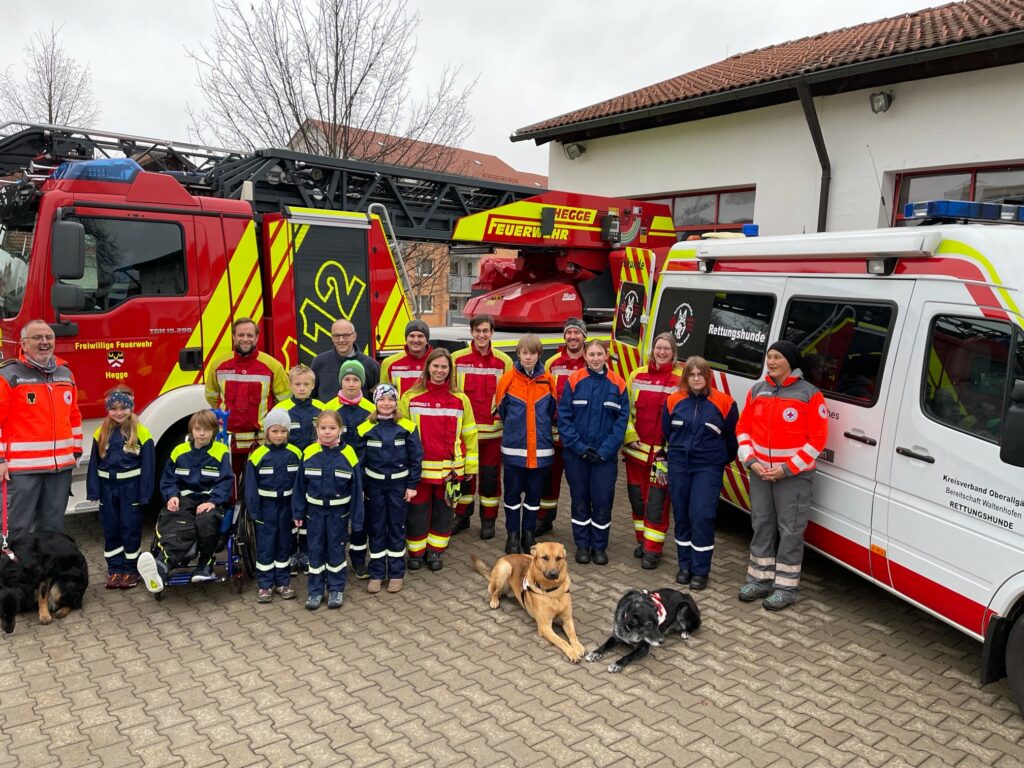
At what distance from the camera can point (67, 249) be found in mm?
4797

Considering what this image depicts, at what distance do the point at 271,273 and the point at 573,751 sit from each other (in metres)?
4.43

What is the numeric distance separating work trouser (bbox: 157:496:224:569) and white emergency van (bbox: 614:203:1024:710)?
11.7ft

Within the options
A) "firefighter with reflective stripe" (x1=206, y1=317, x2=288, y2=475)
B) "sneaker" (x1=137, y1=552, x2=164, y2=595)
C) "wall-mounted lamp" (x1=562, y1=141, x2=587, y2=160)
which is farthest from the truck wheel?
"wall-mounted lamp" (x1=562, y1=141, x2=587, y2=160)

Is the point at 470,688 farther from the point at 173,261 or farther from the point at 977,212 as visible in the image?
the point at 173,261

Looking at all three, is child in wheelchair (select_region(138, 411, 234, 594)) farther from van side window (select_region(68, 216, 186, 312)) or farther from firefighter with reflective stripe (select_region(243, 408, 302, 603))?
van side window (select_region(68, 216, 186, 312))

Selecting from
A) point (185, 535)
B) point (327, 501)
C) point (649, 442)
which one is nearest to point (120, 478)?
point (185, 535)

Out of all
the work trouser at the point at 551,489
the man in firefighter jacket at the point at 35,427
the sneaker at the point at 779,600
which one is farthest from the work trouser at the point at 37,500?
the sneaker at the point at 779,600

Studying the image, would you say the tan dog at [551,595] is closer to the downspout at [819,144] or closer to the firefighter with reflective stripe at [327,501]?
the firefighter with reflective stripe at [327,501]

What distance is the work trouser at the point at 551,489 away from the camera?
5693 mm

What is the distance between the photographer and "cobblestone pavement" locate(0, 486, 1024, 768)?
3.11 meters

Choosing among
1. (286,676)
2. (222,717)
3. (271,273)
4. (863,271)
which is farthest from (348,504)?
(863,271)

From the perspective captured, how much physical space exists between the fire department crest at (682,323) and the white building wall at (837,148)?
4.24 metres

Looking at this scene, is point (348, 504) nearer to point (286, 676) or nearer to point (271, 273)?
point (286, 676)

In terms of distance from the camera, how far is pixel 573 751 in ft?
10.2
